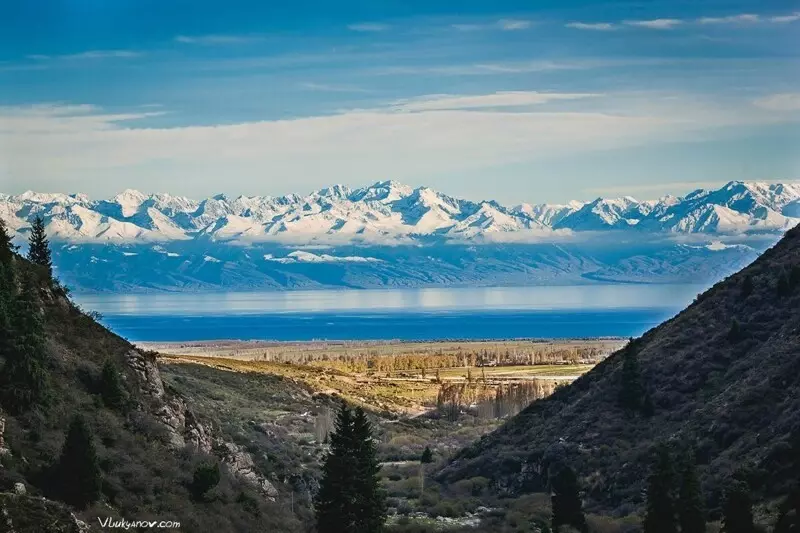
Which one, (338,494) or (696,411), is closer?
(338,494)

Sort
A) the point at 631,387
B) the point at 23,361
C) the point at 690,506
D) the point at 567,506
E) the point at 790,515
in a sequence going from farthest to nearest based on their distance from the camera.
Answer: the point at 631,387, the point at 567,506, the point at 690,506, the point at 790,515, the point at 23,361

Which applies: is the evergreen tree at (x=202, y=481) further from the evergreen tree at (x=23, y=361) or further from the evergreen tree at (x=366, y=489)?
the evergreen tree at (x=23, y=361)

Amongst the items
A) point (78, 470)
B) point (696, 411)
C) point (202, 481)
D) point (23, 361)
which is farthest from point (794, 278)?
point (78, 470)

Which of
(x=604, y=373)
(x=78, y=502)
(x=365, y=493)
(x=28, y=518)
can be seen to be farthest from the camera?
(x=604, y=373)

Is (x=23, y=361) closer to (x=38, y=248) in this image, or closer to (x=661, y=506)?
(x=38, y=248)

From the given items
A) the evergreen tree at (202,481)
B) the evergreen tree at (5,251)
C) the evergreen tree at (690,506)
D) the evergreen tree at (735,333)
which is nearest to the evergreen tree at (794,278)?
the evergreen tree at (735,333)

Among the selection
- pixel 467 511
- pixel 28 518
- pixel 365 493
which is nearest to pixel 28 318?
pixel 28 518

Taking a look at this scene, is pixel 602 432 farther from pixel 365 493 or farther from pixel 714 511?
pixel 365 493
